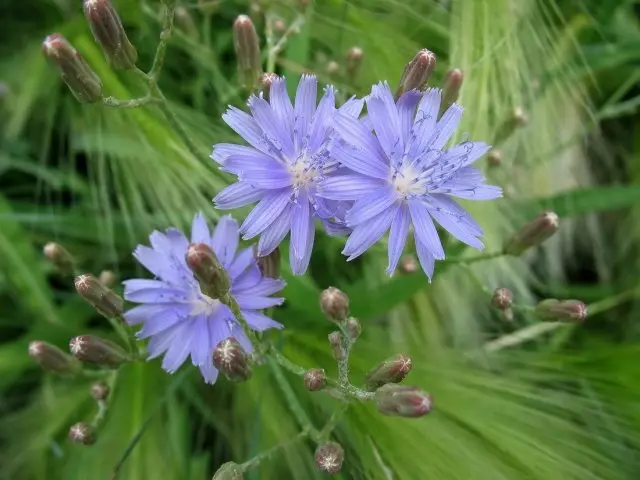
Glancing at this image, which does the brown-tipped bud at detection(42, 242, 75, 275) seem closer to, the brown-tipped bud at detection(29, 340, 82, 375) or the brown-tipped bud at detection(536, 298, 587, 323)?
the brown-tipped bud at detection(29, 340, 82, 375)

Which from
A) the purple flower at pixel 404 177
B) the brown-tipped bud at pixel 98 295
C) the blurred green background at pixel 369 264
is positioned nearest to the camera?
the purple flower at pixel 404 177

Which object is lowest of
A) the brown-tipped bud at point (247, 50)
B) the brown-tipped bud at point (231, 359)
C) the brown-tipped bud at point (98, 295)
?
the brown-tipped bud at point (231, 359)

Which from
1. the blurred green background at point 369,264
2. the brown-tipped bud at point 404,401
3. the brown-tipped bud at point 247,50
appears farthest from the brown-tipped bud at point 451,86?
the brown-tipped bud at point 404,401

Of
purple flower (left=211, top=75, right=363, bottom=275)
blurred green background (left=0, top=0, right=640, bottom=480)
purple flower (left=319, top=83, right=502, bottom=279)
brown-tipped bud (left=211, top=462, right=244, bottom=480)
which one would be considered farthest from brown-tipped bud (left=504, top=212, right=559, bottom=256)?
brown-tipped bud (left=211, top=462, right=244, bottom=480)

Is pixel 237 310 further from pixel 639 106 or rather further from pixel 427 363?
pixel 639 106

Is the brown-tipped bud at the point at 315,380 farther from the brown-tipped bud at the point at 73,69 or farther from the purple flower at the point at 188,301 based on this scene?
the brown-tipped bud at the point at 73,69
